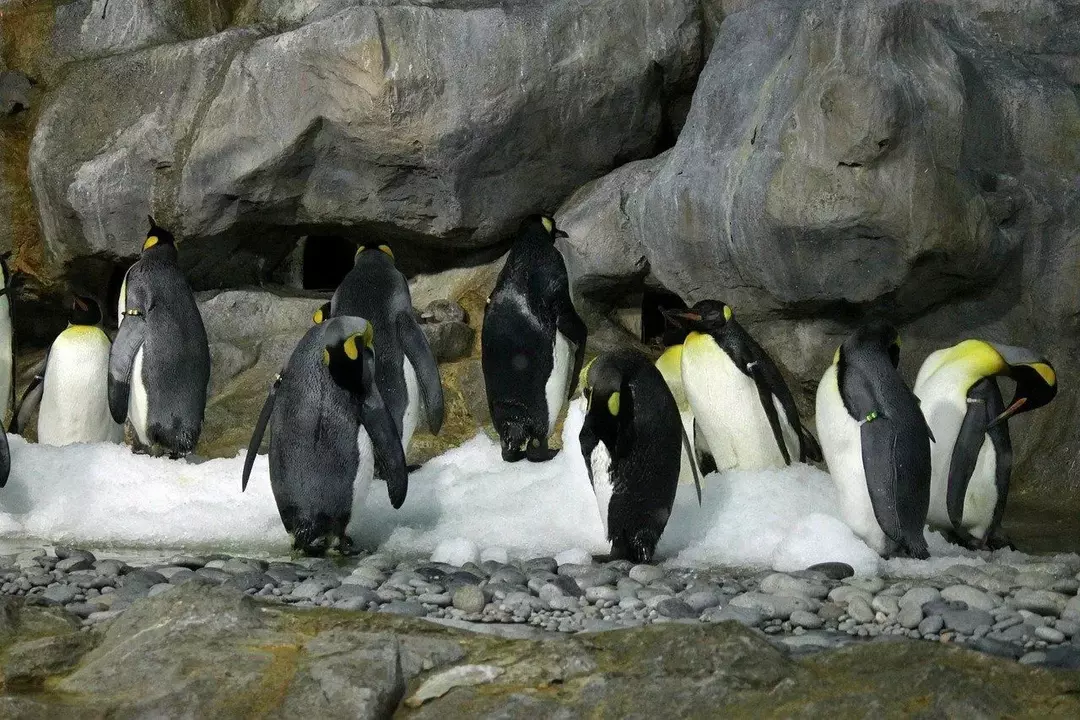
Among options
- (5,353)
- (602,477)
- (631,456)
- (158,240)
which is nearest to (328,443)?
(602,477)

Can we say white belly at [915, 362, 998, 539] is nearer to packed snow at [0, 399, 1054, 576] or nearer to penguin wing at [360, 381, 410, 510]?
packed snow at [0, 399, 1054, 576]

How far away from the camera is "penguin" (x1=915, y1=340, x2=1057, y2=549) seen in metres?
5.43

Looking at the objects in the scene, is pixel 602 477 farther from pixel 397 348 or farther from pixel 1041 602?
pixel 397 348

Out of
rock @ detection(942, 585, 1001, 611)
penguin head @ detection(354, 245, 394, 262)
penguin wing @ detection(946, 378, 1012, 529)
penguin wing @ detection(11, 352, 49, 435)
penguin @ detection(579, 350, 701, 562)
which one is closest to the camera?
rock @ detection(942, 585, 1001, 611)

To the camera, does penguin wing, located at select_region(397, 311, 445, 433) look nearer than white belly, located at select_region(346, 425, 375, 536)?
No

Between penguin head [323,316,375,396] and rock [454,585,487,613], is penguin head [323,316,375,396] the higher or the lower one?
the higher one

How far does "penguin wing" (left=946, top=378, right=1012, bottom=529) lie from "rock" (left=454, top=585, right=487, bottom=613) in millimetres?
2303

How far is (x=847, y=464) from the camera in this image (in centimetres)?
508

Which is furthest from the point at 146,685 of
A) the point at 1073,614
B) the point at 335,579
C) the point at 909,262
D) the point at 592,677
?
the point at 909,262

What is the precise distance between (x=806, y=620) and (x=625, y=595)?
587 mm

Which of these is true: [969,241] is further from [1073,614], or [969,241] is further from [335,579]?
[335,579]

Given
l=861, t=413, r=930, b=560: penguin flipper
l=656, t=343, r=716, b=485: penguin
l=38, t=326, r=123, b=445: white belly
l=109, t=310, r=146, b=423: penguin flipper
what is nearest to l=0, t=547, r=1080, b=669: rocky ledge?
l=861, t=413, r=930, b=560: penguin flipper

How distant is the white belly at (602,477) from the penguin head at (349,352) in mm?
988

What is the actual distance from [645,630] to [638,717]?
13.8 inches
